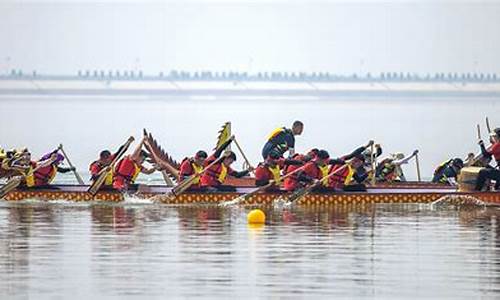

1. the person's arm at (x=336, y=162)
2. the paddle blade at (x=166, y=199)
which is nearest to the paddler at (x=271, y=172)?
the person's arm at (x=336, y=162)

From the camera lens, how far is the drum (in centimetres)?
3331

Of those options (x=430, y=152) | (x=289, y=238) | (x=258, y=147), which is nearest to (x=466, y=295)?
(x=289, y=238)

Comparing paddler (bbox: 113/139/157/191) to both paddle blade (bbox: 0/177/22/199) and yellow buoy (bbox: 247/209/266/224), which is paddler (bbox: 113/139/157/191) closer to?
paddle blade (bbox: 0/177/22/199)

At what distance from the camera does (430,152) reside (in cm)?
9269

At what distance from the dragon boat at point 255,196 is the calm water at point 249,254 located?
4.97ft

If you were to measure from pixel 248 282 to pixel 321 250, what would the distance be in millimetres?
3804

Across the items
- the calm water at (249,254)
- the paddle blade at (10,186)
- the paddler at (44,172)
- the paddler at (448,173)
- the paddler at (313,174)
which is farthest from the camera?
the paddler at (448,173)

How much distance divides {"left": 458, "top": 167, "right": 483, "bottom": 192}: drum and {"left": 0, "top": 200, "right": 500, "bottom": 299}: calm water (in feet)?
5.82

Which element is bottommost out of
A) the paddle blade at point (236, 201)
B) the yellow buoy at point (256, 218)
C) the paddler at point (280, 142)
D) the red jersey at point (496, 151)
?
the yellow buoy at point (256, 218)

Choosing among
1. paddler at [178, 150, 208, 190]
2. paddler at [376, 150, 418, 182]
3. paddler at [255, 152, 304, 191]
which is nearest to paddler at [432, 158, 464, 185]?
paddler at [376, 150, 418, 182]

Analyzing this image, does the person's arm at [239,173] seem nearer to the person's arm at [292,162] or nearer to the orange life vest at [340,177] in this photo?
the person's arm at [292,162]

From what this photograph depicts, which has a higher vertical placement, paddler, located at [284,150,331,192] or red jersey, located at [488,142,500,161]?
red jersey, located at [488,142,500,161]

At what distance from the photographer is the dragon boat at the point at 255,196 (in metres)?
33.3

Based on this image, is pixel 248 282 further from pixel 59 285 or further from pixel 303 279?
pixel 59 285
